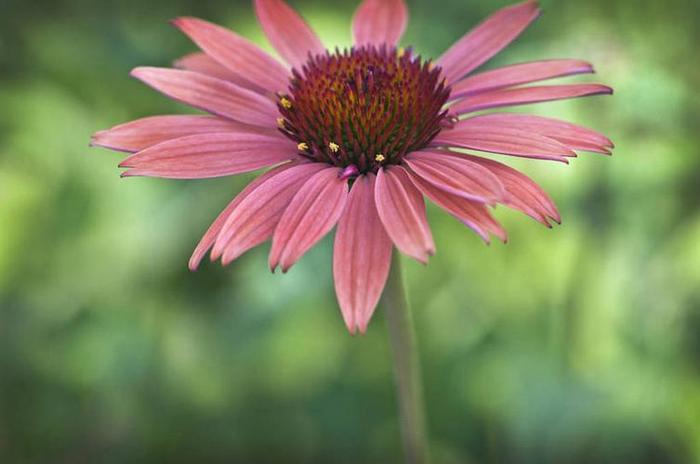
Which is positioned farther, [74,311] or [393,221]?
[74,311]

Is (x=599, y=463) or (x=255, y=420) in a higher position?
(x=255, y=420)

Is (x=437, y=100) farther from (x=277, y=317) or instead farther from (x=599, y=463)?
(x=599, y=463)

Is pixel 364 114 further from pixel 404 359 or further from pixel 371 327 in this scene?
pixel 371 327

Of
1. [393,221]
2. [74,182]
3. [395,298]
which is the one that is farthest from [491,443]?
[74,182]

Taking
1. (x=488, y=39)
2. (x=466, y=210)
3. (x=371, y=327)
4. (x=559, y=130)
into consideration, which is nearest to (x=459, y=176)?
(x=466, y=210)

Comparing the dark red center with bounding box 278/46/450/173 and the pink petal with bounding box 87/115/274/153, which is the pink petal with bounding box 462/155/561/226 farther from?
the pink petal with bounding box 87/115/274/153
